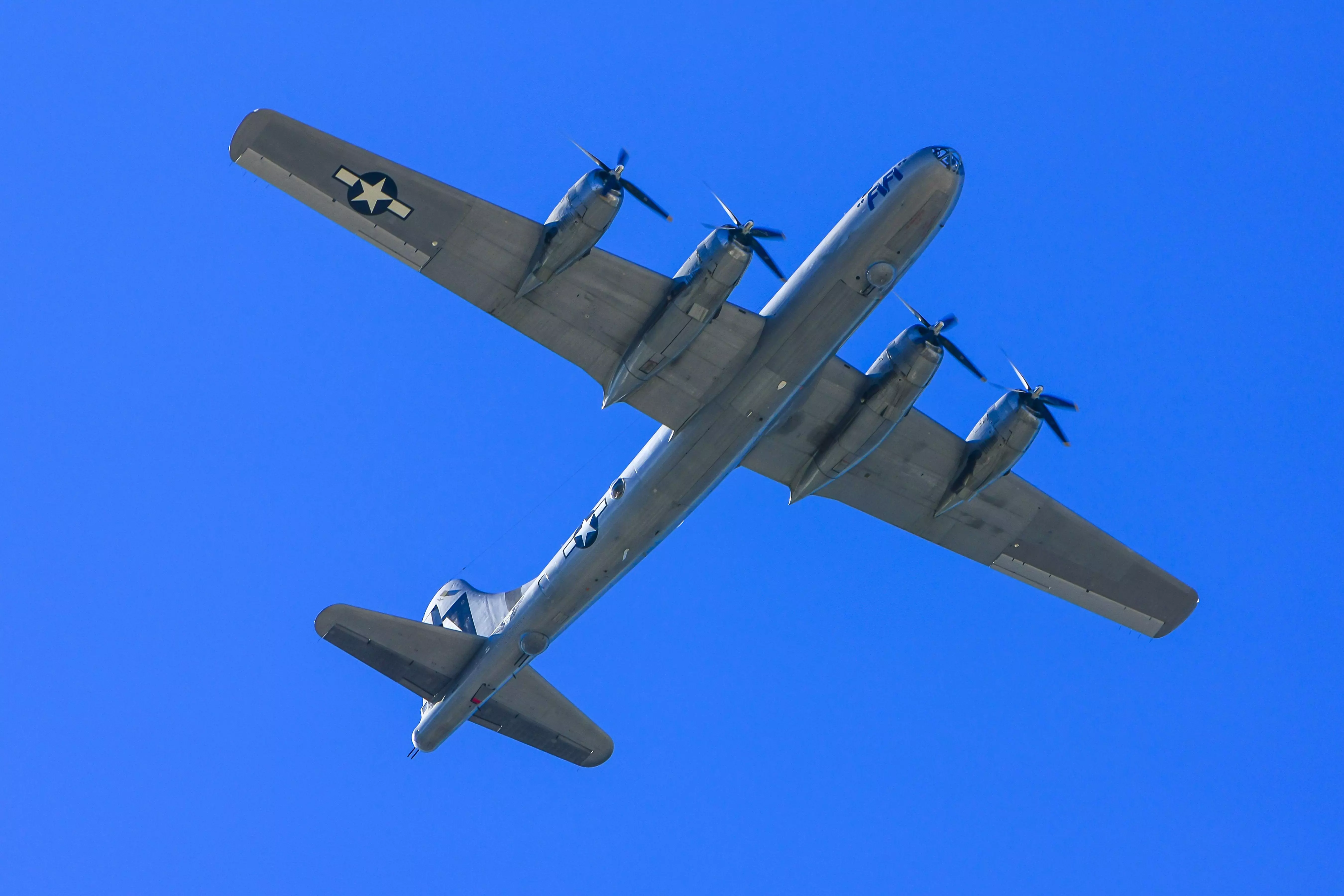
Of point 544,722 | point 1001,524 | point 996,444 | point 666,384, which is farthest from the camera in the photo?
point 1001,524

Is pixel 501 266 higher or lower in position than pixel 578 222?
lower

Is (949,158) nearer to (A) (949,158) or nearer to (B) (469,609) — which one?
(A) (949,158)

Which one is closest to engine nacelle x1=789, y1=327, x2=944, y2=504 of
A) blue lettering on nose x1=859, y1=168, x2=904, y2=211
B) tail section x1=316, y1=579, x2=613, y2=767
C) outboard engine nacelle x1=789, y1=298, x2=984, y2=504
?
outboard engine nacelle x1=789, y1=298, x2=984, y2=504

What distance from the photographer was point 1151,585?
31.7m

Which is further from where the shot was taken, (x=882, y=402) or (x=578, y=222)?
(x=882, y=402)

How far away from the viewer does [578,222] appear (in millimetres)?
23828

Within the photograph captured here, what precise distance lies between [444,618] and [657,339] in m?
12.0

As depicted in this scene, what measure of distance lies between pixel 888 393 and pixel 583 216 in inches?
328

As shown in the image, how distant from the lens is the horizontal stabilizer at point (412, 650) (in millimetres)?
28125

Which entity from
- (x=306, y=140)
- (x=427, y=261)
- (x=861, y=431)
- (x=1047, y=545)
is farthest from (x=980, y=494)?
(x=306, y=140)

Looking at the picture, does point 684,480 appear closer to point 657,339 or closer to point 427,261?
point 657,339

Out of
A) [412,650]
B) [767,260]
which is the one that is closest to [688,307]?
[767,260]

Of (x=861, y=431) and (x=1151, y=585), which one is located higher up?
(x=1151, y=585)

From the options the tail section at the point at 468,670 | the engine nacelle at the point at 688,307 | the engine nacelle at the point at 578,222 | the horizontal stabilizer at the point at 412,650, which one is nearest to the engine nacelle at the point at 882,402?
the engine nacelle at the point at 688,307
